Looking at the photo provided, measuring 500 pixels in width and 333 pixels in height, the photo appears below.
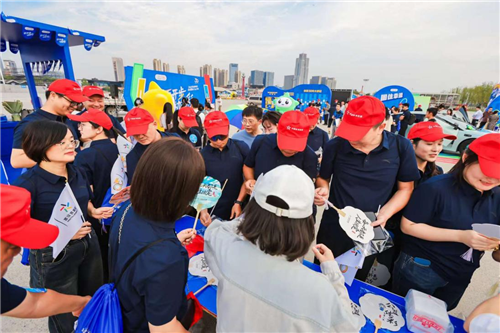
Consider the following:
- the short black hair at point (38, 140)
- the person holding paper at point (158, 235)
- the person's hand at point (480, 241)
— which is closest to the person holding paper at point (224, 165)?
the short black hair at point (38, 140)

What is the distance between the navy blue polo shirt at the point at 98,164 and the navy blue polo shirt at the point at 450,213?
8.23 feet

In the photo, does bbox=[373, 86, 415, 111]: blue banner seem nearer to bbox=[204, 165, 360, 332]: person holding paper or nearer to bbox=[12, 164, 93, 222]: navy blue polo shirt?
bbox=[204, 165, 360, 332]: person holding paper

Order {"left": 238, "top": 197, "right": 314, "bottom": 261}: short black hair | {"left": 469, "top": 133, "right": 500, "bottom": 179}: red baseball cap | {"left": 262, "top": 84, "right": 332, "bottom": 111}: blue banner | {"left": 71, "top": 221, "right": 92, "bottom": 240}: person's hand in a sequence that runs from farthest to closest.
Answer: {"left": 262, "top": 84, "right": 332, "bottom": 111}: blue banner → {"left": 71, "top": 221, "right": 92, "bottom": 240}: person's hand → {"left": 469, "top": 133, "right": 500, "bottom": 179}: red baseball cap → {"left": 238, "top": 197, "right": 314, "bottom": 261}: short black hair

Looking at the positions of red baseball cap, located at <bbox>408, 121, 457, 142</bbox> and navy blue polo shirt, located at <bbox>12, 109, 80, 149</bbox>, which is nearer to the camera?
red baseball cap, located at <bbox>408, 121, 457, 142</bbox>

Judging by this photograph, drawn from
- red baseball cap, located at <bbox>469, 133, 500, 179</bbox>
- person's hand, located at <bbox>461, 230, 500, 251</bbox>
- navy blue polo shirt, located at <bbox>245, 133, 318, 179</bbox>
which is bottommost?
person's hand, located at <bbox>461, 230, 500, 251</bbox>

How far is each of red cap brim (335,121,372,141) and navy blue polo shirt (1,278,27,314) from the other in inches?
73.5

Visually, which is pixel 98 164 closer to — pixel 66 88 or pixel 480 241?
pixel 66 88

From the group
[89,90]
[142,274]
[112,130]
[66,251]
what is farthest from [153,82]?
[142,274]

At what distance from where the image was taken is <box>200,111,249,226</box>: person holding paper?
7.47 ft

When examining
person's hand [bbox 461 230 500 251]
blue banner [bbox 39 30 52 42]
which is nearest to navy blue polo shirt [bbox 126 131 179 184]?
person's hand [bbox 461 230 500 251]

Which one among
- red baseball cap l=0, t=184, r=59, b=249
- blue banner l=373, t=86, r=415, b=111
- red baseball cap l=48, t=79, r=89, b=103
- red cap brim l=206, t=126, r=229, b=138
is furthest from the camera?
blue banner l=373, t=86, r=415, b=111

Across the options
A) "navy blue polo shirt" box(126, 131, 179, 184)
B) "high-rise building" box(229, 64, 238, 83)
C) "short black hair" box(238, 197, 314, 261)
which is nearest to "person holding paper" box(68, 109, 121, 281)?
"navy blue polo shirt" box(126, 131, 179, 184)

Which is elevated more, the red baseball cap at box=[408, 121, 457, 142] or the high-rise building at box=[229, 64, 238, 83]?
the high-rise building at box=[229, 64, 238, 83]

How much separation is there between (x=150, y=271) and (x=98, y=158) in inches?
67.2
